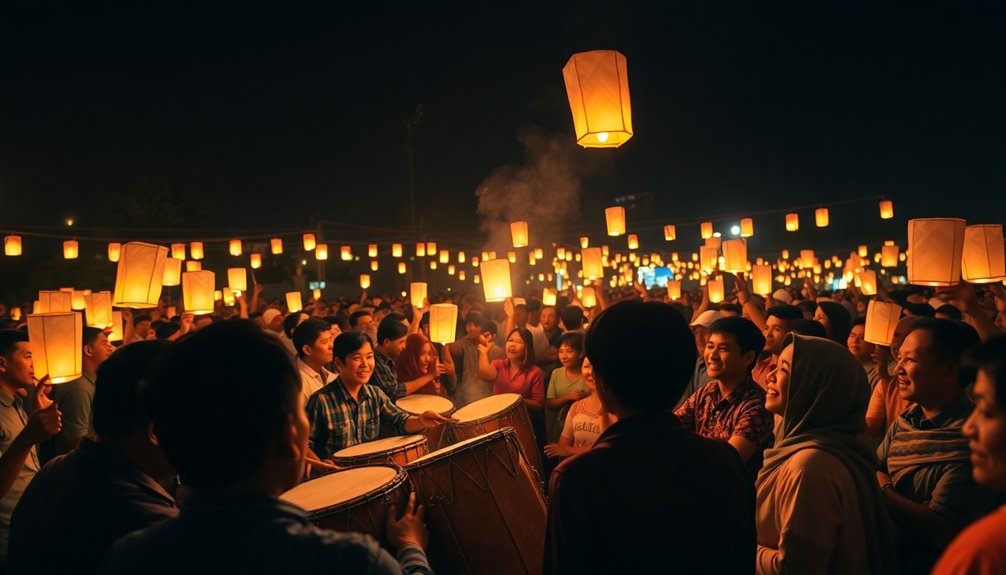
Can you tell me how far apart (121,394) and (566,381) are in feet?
13.9

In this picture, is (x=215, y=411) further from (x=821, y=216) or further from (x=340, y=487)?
(x=821, y=216)

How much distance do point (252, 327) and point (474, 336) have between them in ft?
22.7

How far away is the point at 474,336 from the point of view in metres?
8.33

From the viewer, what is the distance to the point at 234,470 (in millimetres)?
1315

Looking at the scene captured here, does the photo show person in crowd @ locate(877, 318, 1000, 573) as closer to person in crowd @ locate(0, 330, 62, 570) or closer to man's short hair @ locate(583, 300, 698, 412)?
man's short hair @ locate(583, 300, 698, 412)

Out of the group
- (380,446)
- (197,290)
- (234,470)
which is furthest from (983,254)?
(197,290)

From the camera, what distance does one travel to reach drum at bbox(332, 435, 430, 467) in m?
3.62

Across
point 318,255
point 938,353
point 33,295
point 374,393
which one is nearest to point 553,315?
point 374,393

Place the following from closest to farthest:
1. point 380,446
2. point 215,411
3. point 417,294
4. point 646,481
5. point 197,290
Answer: point 215,411 < point 646,481 < point 380,446 < point 197,290 < point 417,294

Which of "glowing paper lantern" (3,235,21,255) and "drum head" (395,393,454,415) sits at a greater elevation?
"glowing paper lantern" (3,235,21,255)

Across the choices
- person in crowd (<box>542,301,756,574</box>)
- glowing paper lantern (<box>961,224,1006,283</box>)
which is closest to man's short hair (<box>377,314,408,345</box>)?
person in crowd (<box>542,301,756,574</box>)

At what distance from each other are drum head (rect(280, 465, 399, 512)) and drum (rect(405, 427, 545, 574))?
0.17m

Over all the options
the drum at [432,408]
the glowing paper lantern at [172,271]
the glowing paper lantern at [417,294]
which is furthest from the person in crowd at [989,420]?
the glowing paper lantern at [172,271]

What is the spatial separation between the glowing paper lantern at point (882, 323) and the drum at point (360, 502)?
409 cm
